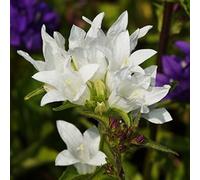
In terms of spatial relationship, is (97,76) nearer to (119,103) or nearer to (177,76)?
(119,103)

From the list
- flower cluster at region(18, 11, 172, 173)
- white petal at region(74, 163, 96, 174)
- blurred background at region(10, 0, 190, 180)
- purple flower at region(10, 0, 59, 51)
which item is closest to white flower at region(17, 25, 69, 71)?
flower cluster at region(18, 11, 172, 173)

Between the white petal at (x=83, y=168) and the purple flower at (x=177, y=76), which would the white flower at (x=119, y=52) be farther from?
the purple flower at (x=177, y=76)

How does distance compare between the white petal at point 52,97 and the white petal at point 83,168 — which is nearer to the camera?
the white petal at point 52,97

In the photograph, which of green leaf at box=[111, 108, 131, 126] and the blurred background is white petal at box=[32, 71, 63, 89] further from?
the blurred background

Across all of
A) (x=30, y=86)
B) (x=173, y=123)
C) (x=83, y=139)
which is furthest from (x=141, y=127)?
(x=83, y=139)

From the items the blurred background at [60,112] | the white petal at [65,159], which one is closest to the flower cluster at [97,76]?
the white petal at [65,159]

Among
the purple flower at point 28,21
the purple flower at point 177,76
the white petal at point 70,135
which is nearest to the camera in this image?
the white petal at point 70,135

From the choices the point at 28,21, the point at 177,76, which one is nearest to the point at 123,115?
the point at 177,76
